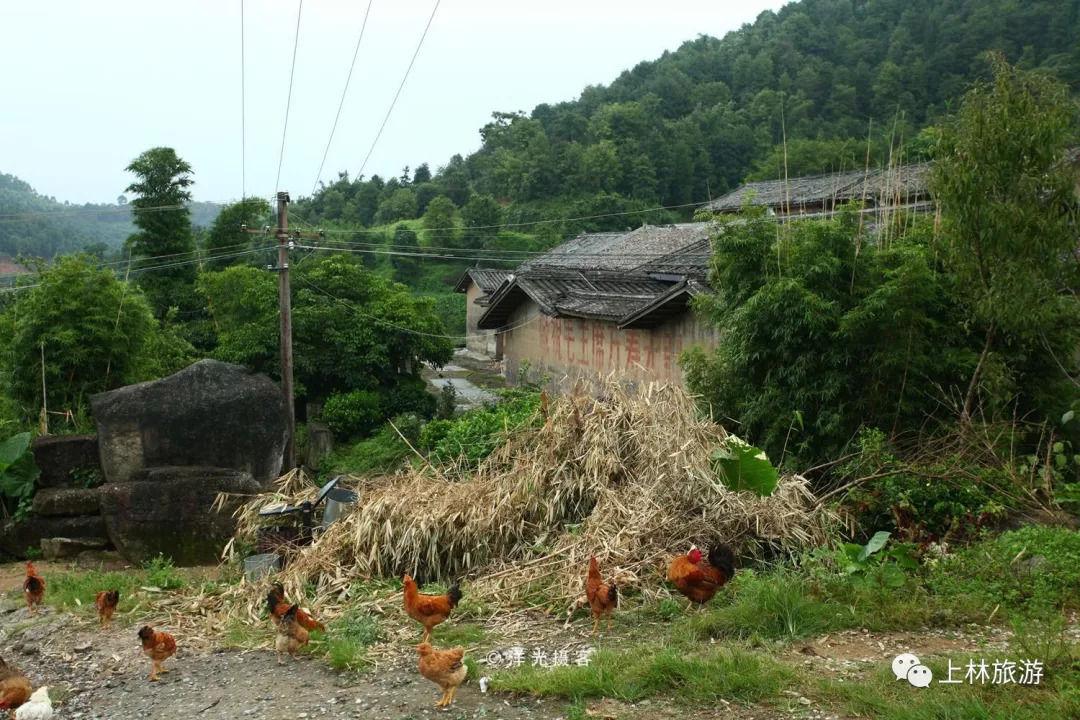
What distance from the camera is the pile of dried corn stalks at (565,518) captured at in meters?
7.04

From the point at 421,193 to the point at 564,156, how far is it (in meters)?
8.86

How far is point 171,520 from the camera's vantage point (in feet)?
34.8

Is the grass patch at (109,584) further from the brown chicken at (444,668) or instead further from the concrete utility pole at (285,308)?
the concrete utility pole at (285,308)

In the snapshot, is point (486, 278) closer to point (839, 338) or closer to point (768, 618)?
point (839, 338)

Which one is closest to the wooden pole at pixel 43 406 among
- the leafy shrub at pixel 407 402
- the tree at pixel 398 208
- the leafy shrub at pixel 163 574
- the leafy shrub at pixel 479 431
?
the leafy shrub at pixel 163 574

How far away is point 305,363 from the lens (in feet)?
65.4

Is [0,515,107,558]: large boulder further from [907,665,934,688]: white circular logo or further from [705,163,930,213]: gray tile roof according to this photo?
[907,665,934,688]: white circular logo

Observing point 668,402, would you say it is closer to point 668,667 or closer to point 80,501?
point 668,667

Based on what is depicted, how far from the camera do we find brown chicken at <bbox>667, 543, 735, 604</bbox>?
613cm

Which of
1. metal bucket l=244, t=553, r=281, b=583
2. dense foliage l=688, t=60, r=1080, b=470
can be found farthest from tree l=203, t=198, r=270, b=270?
metal bucket l=244, t=553, r=281, b=583

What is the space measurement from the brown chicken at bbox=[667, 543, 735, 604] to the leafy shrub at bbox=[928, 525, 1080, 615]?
4.62ft

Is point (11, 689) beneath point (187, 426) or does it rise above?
beneath

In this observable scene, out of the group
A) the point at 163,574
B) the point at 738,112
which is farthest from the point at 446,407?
the point at 738,112

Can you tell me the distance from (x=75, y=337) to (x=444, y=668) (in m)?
11.8
